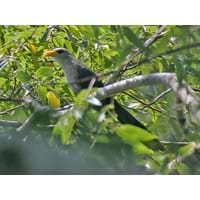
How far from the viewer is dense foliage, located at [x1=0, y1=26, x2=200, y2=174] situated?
974 millimetres

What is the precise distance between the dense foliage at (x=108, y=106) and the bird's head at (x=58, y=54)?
2 centimetres

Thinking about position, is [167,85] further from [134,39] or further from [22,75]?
[22,75]

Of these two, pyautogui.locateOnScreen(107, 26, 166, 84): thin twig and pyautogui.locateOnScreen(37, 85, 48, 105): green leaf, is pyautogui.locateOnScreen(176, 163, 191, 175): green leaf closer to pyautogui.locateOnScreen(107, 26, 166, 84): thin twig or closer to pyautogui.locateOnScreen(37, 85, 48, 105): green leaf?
pyautogui.locateOnScreen(107, 26, 166, 84): thin twig

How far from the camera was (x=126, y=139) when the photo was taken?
0.85 m

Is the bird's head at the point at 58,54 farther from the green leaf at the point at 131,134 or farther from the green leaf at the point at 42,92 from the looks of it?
the green leaf at the point at 131,134

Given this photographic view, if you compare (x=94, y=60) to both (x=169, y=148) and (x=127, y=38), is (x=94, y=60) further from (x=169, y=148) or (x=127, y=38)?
(x=127, y=38)

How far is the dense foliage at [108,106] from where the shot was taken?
974 millimetres

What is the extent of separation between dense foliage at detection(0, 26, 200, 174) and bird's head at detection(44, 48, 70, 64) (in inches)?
0.9

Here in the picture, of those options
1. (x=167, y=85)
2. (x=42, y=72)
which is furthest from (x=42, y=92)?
(x=167, y=85)

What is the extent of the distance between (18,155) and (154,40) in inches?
24.0

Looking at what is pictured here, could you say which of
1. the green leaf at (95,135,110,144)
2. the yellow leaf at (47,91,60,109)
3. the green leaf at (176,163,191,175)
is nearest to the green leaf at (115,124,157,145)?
the green leaf at (95,135,110,144)

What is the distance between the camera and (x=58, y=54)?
1.70 m

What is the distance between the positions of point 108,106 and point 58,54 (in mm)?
830

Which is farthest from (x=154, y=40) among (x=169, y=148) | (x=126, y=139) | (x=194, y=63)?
(x=126, y=139)
